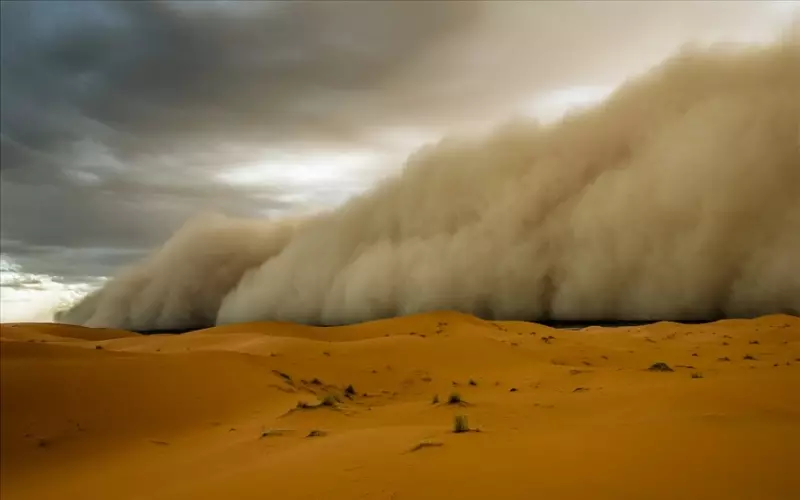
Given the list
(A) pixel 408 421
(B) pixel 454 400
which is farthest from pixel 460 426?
(B) pixel 454 400

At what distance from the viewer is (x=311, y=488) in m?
2.91

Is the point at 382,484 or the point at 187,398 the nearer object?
the point at 382,484

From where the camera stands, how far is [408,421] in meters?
5.15

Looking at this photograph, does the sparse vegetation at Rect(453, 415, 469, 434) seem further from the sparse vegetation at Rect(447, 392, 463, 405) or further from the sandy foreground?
the sparse vegetation at Rect(447, 392, 463, 405)

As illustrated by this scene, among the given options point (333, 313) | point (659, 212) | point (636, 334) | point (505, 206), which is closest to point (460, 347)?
point (636, 334)

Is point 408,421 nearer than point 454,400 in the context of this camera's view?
Yes

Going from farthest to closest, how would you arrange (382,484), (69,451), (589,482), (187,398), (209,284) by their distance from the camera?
(209,284), (187,398), (69,451), (382,484), (589,482)

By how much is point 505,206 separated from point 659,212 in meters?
8.59

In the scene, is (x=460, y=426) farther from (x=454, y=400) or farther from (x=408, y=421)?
(x=454, y=400)

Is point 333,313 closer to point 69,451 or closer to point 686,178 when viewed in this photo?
point 686,178

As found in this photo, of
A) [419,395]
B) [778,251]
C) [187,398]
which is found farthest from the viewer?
[419,395]

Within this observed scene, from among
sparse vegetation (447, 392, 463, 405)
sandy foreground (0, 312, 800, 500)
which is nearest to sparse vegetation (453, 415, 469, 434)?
sandy foreground (0, 312, 800, 500)

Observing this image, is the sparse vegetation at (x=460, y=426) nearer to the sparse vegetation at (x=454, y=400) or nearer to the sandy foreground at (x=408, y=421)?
→ the sandy foreground at (x=408, y=421)

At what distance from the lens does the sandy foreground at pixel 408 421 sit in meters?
2.78
